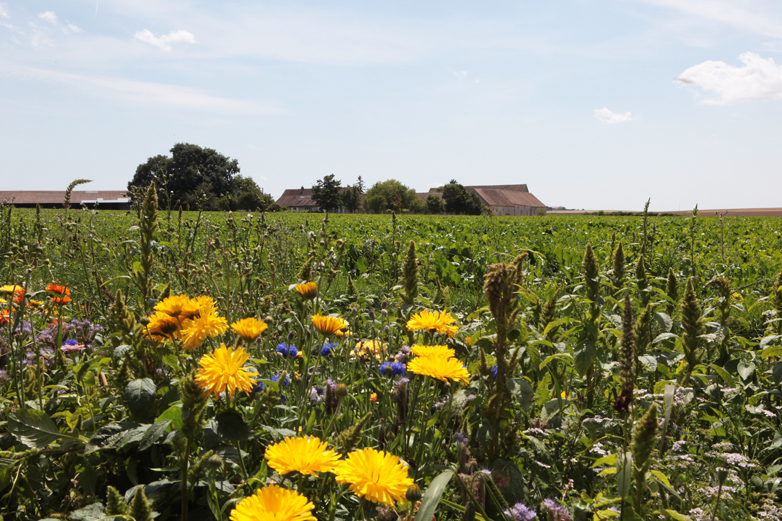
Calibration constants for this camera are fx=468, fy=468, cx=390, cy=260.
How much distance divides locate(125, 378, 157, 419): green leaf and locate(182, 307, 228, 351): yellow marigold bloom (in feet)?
0.63

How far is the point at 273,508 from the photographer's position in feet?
2.75

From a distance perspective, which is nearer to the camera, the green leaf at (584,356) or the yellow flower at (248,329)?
the yellow flower at (248,329)

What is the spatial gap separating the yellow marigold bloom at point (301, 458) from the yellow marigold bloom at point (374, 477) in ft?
0.10

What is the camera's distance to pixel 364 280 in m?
6.28

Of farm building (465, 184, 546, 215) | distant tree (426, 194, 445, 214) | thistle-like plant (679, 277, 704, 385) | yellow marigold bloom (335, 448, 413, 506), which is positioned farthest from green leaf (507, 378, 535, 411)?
farm building (465, 184, 546, 215)

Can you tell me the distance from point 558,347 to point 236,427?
1347 mm

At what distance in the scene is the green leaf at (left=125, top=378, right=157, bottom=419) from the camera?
1.37 metres

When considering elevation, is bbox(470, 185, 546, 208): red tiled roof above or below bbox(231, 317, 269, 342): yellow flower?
above

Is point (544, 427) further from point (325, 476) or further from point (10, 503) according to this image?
point (10, 503)

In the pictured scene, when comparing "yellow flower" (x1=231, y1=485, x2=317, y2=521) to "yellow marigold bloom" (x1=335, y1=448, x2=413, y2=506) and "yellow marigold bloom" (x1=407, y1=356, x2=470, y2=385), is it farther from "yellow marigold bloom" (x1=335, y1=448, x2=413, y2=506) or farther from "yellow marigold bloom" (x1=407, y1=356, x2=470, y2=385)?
"yellow marigold bloom" (x1=407, y1=356, x2=470, y2=385)

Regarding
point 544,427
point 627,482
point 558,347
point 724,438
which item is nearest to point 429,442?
point 544,427

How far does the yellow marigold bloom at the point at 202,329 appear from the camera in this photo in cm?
134

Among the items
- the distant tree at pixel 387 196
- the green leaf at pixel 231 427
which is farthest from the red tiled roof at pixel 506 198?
the green leaf at pixel 231 427

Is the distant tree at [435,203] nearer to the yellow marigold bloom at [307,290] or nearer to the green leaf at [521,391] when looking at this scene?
the yellow marigold bloom at [307,290]
